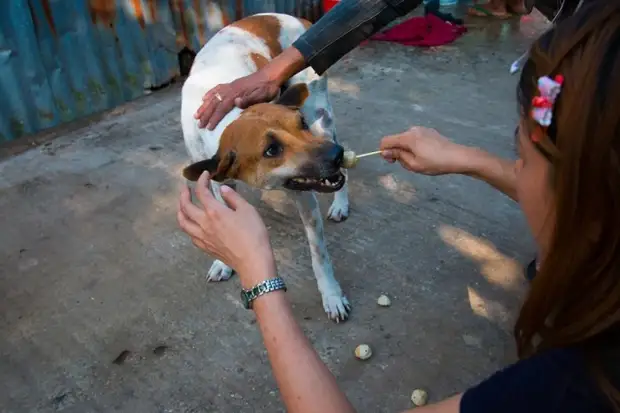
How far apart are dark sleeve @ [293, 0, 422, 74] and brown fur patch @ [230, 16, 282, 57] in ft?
2.08

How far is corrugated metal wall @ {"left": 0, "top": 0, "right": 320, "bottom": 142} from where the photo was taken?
4566 mm

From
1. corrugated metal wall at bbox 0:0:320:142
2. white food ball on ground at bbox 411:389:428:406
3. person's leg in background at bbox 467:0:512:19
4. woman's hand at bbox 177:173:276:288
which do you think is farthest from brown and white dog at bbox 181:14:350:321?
person's leg in background at bbox 467:0:512:19

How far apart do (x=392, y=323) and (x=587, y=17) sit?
1975 mm

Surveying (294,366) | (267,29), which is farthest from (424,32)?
(294,366)

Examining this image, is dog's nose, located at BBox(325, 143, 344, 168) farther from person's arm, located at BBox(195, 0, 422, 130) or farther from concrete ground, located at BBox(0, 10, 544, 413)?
concrete ground, located at BBox(0, 10, 544, 413)

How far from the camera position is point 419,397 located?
2.41 meters

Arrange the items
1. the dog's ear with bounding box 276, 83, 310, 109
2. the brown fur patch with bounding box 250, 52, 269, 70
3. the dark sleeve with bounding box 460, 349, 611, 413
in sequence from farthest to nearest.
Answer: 1. the brown fur patch with bounding box 250, 52, 269, 70
2. the dog's ear with bounding box 276, 83, 310, 109
3. the dark sleeve with bounding box 460, 349, 611, 413

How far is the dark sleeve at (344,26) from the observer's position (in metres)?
2.77

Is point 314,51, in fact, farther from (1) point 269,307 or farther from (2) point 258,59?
(1) point 269,307

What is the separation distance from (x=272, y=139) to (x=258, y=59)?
0.94 metres

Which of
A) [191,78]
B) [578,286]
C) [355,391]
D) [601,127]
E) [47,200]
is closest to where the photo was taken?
[601,127]

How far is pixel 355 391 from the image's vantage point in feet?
8.13

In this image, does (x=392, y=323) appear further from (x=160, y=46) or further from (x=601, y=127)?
(x=160, y=46)

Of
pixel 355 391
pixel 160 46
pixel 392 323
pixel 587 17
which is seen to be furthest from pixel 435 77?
pixel 587 17
